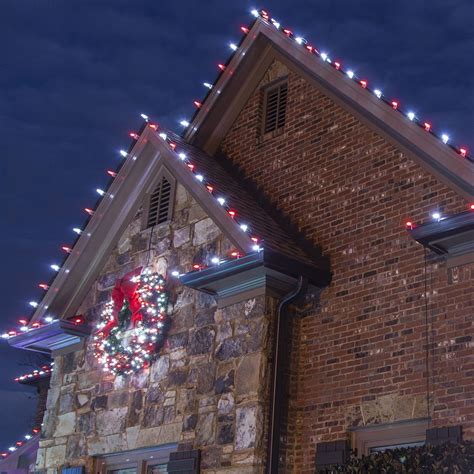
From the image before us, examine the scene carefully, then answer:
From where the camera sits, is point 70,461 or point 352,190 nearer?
point 352,190

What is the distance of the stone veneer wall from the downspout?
0.51 ft

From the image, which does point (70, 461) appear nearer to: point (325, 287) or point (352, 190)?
point (325, 287)

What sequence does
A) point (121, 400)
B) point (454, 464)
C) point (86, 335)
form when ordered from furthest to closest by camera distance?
point (86, 335) → point (121, 400) → point (454, 464)

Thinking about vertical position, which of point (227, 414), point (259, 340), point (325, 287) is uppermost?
point (325, 287)

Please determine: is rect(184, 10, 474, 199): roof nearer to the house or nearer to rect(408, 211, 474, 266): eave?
the house

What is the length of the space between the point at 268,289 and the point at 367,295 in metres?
1.27

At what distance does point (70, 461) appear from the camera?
14398mm

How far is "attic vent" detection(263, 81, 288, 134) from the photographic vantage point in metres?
14.6

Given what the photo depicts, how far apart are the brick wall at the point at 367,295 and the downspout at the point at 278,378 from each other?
11.8 inches

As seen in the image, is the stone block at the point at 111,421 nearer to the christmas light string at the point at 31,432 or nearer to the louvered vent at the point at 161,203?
the louvered vent at the point at 161,203

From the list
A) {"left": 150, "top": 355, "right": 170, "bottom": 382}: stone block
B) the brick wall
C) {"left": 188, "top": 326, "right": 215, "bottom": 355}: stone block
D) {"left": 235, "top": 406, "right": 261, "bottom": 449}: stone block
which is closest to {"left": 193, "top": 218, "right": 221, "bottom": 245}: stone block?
the brick wall

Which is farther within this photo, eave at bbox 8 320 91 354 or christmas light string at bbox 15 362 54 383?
christmas light string at bbox 15 362 54 383

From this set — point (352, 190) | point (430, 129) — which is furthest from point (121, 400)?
point (430, 129)

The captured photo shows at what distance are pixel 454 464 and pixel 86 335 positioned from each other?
7570mm
